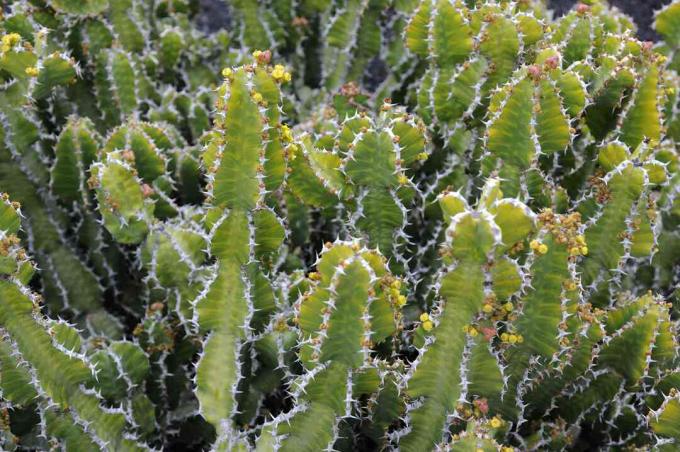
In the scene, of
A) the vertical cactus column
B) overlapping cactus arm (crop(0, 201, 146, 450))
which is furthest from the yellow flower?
the vertical cactus column

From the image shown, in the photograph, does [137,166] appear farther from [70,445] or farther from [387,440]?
[387,440]

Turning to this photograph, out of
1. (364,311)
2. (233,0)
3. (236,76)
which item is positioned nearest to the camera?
(364,311)

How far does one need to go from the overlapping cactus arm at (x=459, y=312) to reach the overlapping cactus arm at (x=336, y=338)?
0.12 m

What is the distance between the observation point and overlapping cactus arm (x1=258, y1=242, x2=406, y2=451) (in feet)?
5.97

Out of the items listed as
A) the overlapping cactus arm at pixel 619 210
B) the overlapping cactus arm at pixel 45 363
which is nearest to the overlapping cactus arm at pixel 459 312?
the overlapping cactus arm at pixel 619 210

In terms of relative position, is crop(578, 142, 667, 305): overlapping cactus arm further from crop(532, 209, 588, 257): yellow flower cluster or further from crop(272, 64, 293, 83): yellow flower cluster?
crop(272, 64, 293, 83): yellow flower cluster

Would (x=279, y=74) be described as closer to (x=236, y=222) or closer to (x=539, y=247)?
(x=236, y=222)

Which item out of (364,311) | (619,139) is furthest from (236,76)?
(619,139)

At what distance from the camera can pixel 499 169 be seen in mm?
2443

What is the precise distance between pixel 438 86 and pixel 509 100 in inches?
24.7

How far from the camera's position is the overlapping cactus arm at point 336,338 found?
182 centimetres

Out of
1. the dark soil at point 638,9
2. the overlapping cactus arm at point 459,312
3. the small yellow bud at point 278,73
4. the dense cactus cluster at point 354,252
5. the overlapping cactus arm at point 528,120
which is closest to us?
the overlapping cactus arm at point 459,312

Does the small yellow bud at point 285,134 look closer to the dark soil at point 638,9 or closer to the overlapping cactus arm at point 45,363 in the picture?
the overlapping cactus arm at point 45,363

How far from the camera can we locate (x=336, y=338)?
1.90 metres
